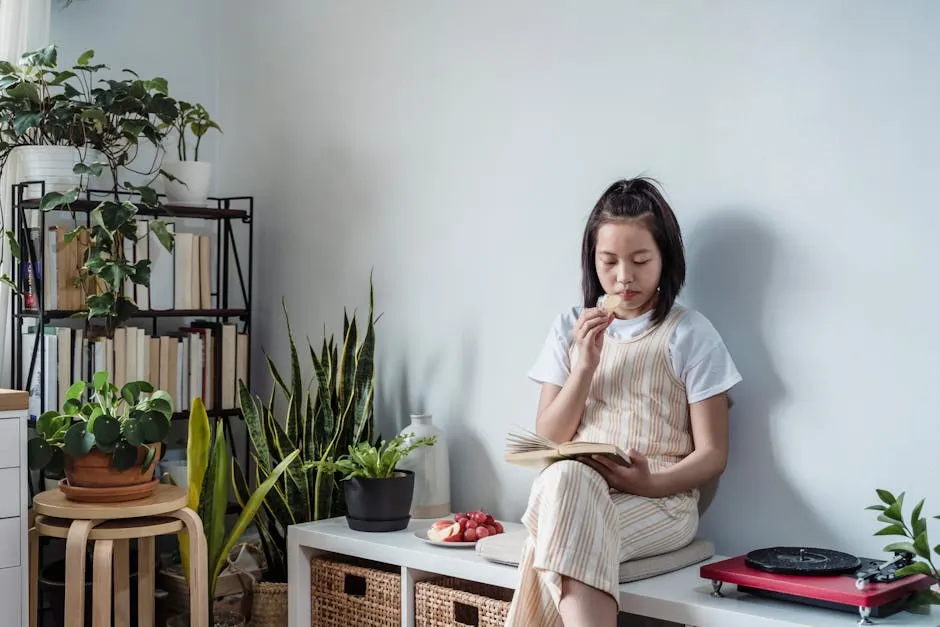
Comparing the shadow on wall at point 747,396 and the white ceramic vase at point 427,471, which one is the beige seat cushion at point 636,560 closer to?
the shadow on wall at point 747,396

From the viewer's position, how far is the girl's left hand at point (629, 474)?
2.30m

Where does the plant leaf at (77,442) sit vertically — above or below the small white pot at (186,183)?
below

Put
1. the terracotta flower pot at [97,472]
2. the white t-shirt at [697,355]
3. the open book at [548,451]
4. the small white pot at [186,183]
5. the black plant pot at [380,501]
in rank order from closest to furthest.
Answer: the open book at [548,451]
the white t-shirt at [697,355]
the terracotta flower pot at [97,472]
the black plant pot at [380,501]
the small white pot at [186,183]

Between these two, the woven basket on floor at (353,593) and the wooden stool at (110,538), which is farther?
the woven basket on floor at (353,593)

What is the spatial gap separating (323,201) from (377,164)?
282 mm

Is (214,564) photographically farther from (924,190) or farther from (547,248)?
(924,190)

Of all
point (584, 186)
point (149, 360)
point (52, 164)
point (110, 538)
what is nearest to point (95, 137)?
point (52, 164)

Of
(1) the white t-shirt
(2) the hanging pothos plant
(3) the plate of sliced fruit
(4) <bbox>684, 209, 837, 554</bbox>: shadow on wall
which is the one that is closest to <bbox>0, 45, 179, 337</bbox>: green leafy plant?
(2) the hanging pothos plant

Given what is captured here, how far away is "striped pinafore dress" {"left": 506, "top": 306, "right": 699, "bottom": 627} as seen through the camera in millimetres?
2119

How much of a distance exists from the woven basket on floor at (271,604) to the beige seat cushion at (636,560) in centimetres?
81

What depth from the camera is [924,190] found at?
2225mm

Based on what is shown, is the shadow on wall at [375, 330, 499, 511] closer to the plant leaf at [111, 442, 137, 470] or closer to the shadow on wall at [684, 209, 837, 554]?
the shadow on wall at [684, 209, 837, 554]

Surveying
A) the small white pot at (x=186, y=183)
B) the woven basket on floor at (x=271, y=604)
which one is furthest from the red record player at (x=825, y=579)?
the small white pot at (x=186, y=183)

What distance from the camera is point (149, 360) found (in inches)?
131
